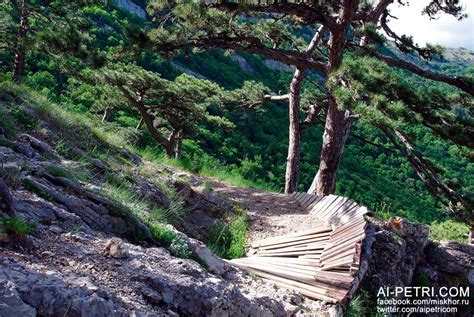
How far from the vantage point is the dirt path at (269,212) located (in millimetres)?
7536

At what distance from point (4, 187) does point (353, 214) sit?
5232 mm

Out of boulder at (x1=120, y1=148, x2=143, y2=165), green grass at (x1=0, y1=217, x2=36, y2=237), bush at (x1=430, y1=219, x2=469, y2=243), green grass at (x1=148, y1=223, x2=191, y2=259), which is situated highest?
green grass at (x1=0, y1=217, x2=36, y2=237)

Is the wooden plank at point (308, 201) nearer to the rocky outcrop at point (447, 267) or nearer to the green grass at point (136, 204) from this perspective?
the rocky outcrop at point (447, 267)

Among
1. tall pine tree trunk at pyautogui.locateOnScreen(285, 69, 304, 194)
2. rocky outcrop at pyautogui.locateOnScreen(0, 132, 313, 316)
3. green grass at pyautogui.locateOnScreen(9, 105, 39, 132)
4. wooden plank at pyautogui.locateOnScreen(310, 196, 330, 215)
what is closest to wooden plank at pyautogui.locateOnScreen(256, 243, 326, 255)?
rocky outcrop at pyautogui.locateOnScreen(0, 132, 313, 316)

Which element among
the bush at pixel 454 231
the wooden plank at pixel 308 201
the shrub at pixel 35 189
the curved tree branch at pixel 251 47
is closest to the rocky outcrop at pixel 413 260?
the wooden plank at pixel 308 201

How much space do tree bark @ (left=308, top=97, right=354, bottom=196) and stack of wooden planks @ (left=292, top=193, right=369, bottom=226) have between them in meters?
0.66

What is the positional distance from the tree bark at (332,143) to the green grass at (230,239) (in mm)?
2650

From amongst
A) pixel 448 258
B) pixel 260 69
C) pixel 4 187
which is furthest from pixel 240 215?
pixel 260 69

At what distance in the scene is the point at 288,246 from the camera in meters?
6.61

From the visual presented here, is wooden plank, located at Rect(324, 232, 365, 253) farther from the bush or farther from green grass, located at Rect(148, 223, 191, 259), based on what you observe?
the bush

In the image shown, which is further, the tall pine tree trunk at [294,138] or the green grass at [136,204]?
the tall pine tree trunk at [294,138]

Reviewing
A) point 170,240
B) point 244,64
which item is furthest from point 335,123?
point 244,64

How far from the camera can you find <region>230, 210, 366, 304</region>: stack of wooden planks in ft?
17.2

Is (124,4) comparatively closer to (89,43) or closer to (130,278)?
Answer: (89,43)
